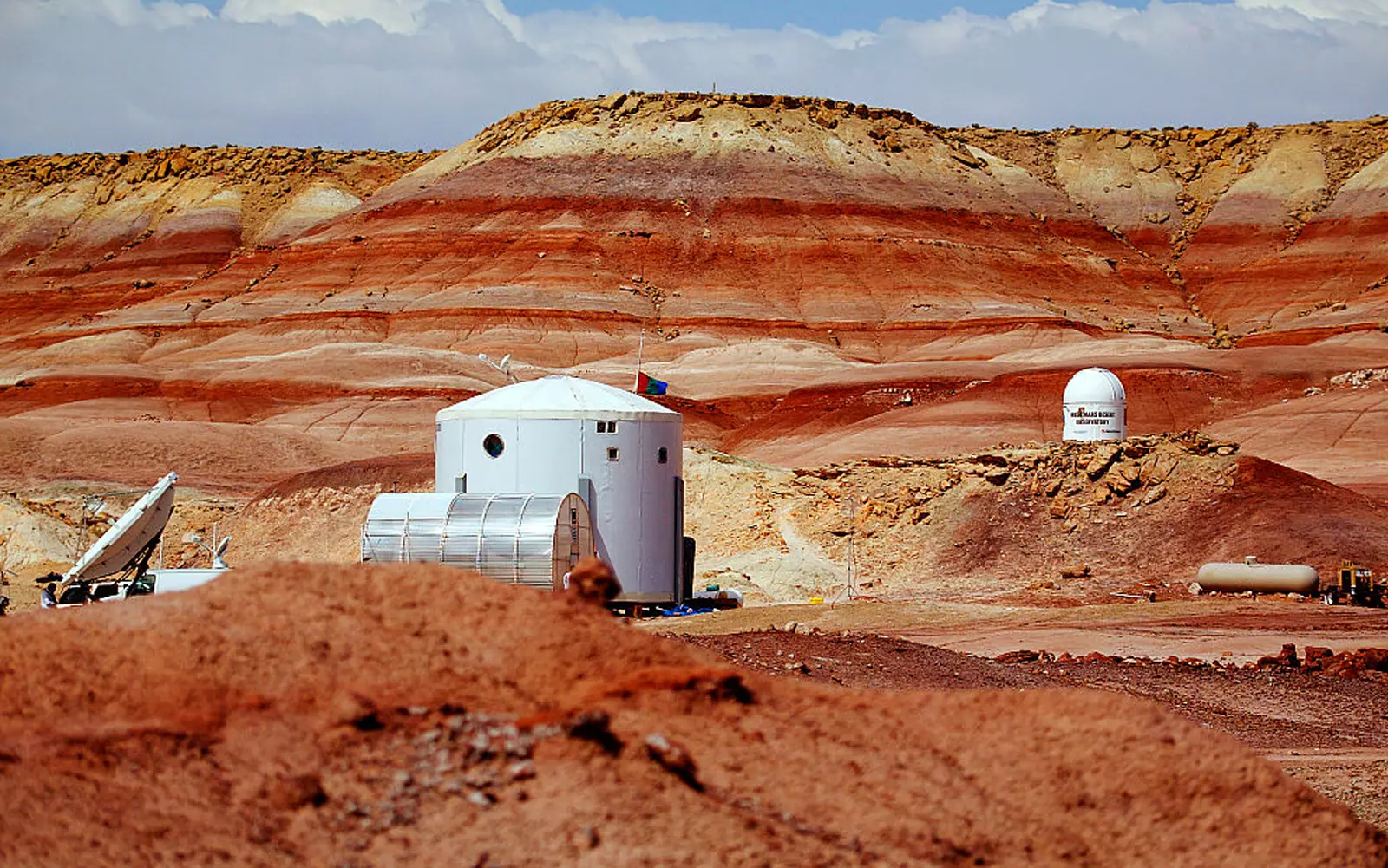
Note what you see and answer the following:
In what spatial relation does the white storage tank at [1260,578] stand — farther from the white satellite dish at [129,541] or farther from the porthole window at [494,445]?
the white satellite dish at [129,541]

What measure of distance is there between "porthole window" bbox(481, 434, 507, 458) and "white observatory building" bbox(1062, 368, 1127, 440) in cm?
2120

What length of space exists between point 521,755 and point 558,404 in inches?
943

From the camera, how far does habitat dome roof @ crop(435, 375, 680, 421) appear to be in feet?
103

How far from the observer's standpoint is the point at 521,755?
7633 mm

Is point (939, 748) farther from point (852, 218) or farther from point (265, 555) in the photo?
point (852, 218)

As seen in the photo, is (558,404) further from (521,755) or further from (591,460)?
(521,755)

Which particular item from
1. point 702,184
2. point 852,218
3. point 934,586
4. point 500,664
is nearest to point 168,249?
point 702,184

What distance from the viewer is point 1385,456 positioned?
63281 mm

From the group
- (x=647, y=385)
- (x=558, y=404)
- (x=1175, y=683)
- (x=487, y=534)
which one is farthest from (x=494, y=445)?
(x=1175, y=683)

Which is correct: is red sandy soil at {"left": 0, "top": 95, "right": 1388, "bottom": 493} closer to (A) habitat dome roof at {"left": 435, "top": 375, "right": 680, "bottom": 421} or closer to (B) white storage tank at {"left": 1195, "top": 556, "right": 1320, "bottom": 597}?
(B) white storage tank at {"left": 1195, "top": 556, "right": 1320, "bottom": 597}

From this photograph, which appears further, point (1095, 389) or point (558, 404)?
point (1095, 389)

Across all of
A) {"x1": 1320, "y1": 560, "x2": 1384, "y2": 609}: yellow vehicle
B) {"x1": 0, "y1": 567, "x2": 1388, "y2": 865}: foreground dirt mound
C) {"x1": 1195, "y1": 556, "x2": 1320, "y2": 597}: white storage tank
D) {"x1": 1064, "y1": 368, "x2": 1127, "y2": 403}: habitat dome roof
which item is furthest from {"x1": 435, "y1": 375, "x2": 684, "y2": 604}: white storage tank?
Result: {"x1": 0, "y1": 567, "x2": 1388, "y2": 865}: foreground dirt mound

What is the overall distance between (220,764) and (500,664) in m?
1.53

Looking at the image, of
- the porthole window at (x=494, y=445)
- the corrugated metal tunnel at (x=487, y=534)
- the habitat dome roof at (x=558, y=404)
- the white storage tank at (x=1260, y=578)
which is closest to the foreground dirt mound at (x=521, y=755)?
the corrugated metal tunnel at (x=487, y=534)
